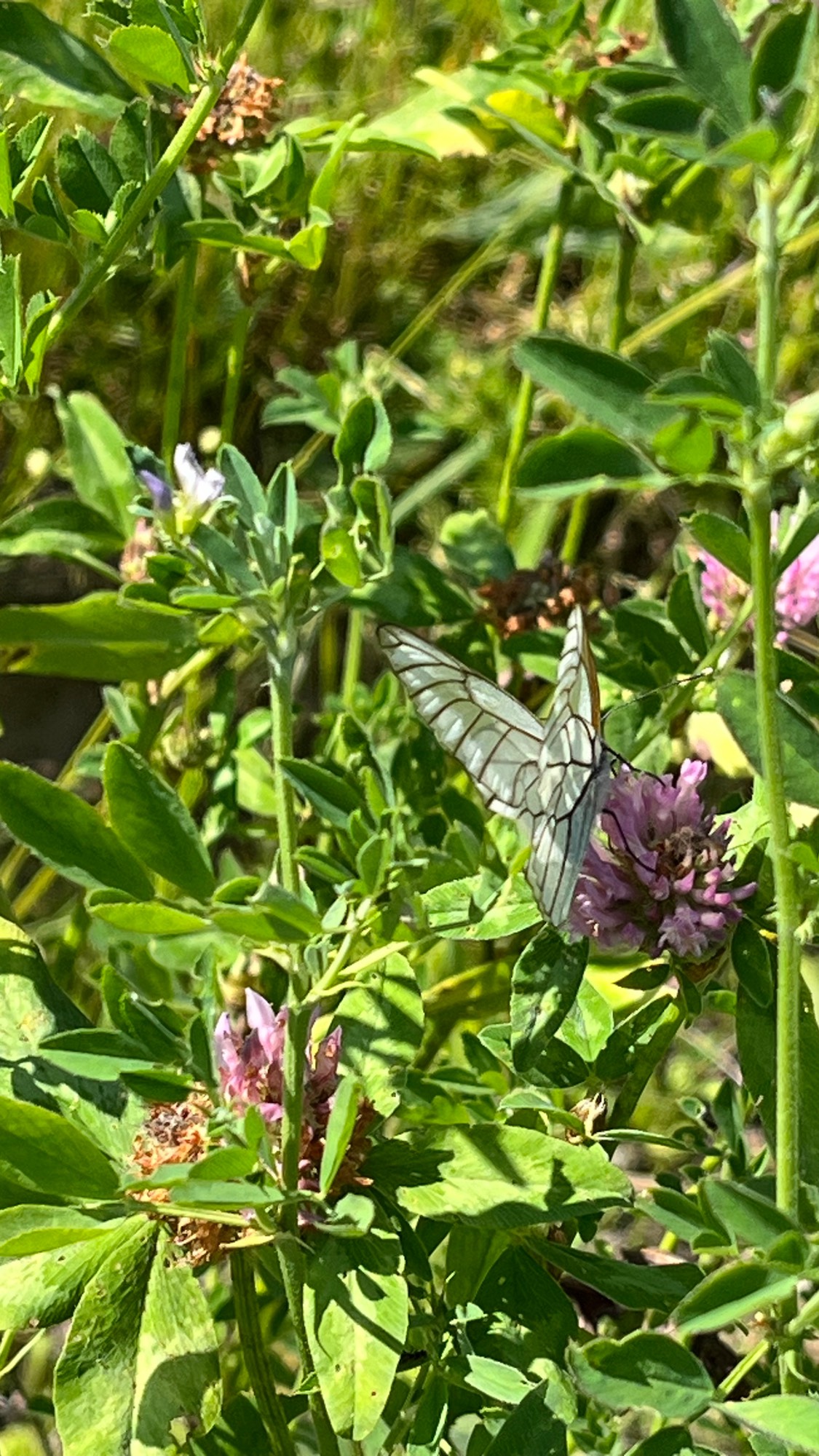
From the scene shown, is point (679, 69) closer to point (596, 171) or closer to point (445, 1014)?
point (596, 171)

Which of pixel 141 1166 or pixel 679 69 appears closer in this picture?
pixel 679 69

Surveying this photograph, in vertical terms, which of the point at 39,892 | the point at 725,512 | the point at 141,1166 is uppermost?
the point at 725,512

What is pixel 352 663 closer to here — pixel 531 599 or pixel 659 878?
pixel 531 599

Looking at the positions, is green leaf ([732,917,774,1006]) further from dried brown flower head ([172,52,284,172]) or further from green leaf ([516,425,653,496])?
dried brown flower head ([172,52,284,172])

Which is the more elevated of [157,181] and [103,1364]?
[157,181]

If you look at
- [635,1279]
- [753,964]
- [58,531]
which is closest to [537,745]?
[753,964]

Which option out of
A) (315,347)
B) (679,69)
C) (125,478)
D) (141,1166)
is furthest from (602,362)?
(315,347)
